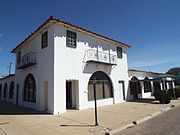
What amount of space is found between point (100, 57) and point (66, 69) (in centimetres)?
433

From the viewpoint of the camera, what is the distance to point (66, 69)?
1136 centimetres

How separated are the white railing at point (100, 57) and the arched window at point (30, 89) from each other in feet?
18.5

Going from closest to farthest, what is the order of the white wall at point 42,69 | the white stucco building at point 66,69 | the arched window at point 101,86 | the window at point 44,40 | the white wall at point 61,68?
the white wall at point 61,68, the white wall at point 42,69, the white stucco building at point 66,69, the window at point 44,40, the arched window at point 101,86

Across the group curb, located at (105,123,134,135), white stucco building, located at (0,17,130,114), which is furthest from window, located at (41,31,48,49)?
curb, located at (105,123,134,135)

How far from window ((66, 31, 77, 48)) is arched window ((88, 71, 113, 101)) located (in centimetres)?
348

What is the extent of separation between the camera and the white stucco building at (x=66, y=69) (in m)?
10.9

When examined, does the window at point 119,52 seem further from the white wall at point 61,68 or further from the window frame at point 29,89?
the window frame at point 29,89

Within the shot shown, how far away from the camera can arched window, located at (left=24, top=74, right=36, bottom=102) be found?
13453 millimetres

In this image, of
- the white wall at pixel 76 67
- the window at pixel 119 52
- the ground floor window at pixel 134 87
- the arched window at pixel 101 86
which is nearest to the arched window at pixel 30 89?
the white wall at pixel 76 67

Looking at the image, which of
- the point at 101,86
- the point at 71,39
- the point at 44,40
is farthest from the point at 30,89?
the point at 101,86

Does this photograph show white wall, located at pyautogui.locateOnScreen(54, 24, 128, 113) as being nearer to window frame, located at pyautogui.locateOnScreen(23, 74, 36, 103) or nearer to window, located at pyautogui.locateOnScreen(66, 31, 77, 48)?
window, located at pyautogui.locateOnScreen(66, 31, 77, 48)

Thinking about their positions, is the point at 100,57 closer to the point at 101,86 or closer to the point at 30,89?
the point at 101,86

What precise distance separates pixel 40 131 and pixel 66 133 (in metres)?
1.25

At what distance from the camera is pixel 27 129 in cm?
675
